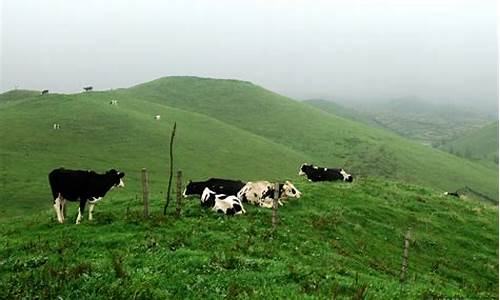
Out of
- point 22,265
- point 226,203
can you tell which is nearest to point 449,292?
point 226,203

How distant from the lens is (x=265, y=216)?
22922 millimetres

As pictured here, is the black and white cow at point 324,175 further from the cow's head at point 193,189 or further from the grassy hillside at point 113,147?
the grassy hillside at point 113,147

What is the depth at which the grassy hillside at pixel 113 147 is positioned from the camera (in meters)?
51.5

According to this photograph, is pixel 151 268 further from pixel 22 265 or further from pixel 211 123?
pixel 211 123

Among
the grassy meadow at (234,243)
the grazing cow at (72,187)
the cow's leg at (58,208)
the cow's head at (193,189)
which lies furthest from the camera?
the cow's head at (193,189)

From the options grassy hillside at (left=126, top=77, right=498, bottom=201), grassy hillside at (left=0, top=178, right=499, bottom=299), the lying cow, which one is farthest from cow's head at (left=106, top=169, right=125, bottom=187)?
grassy hillside at (left=126, top=77, right=498, bottom=201)

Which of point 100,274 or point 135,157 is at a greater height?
point 100,274

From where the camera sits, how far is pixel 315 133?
109m

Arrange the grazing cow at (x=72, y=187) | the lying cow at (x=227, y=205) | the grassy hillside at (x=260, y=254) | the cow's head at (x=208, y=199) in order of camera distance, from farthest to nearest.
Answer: the cow's head at (x=208, y=199)
the lying cow at (x=227, y=205)
the grazing cow at (x=72, y=187)
the grassy hillside at (x=260, y=254)

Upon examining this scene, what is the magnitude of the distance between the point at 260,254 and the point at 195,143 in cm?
6321

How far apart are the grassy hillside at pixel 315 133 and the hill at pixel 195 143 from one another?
27cm

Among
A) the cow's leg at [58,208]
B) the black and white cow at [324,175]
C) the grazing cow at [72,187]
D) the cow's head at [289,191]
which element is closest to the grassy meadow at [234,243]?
the cow's leg at [58,208]

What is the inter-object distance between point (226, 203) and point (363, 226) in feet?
23.0

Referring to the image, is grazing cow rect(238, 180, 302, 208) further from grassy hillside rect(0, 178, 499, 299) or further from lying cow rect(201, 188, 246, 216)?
lying cow rect(201, 188, 246, 216)
